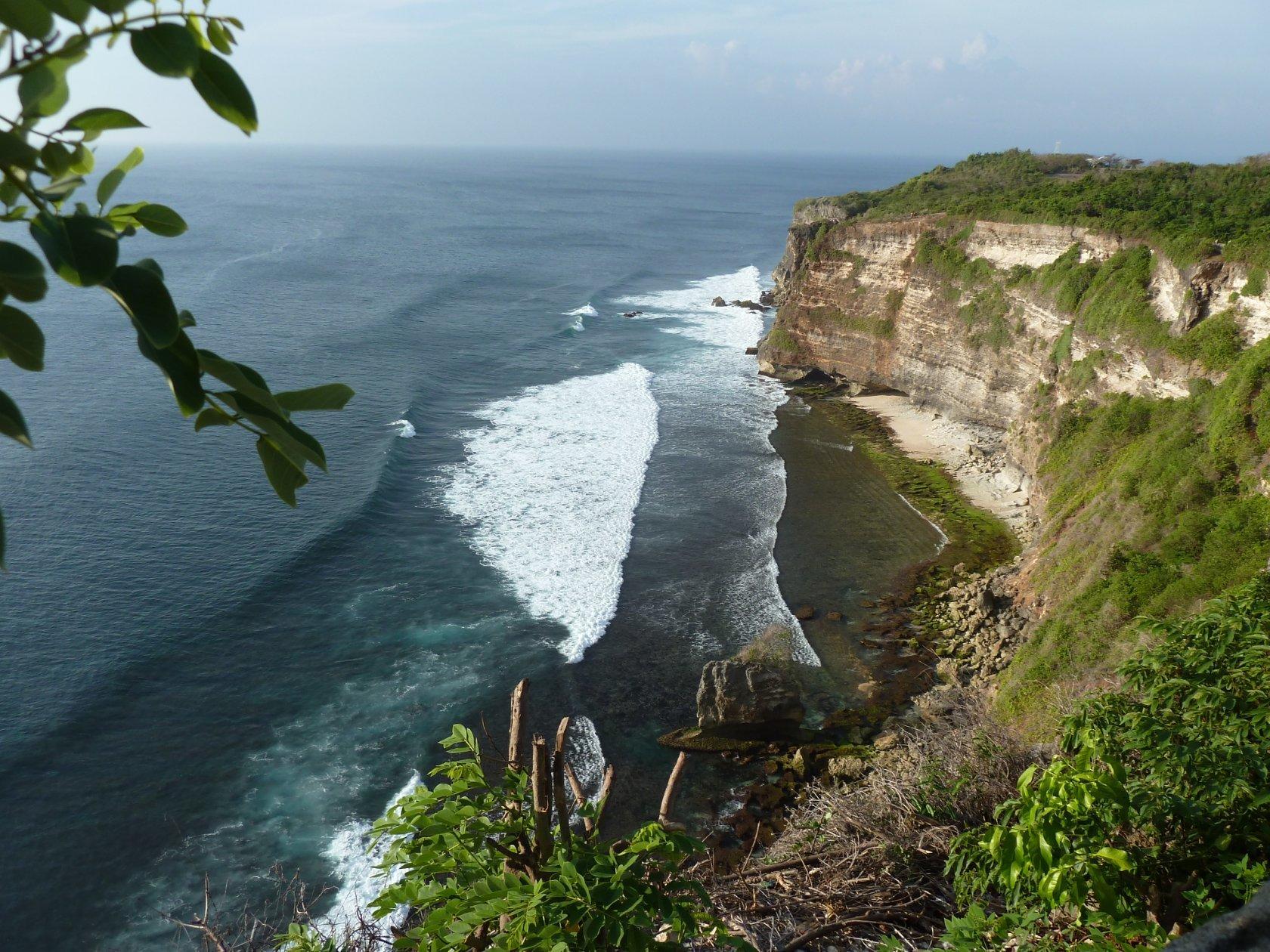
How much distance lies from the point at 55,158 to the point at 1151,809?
16.9 ft

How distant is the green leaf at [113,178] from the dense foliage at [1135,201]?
96.1 feet

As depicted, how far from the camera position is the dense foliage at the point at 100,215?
101 centimetres

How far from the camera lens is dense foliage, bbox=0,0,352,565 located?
1.01 metres

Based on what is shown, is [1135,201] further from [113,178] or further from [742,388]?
[113,178]

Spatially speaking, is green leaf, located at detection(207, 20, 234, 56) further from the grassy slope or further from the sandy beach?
the sandy beach

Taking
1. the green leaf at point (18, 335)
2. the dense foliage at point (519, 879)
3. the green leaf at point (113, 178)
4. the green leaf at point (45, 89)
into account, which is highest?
the green leaf at point (45, 89)

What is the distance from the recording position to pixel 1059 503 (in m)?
27.5

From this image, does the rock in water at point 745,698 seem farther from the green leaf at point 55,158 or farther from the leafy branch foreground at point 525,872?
the green leaf at point 55,158

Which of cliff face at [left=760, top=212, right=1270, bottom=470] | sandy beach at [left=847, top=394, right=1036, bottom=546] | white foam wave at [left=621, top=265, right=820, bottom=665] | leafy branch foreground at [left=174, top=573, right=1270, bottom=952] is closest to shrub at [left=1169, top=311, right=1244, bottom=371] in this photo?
cliff face at [left=760, top=212, right=1270, bottom=470]

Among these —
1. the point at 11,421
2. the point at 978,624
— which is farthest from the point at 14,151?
the point at 978,624

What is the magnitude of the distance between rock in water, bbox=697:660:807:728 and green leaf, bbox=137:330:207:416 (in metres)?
20.2

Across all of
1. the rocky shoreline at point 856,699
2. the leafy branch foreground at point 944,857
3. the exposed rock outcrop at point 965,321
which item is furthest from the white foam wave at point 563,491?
the leafy branch foreground at point 944,857

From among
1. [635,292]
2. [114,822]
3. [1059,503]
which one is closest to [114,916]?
[114,822]

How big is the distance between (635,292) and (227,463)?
40913 millimetres
